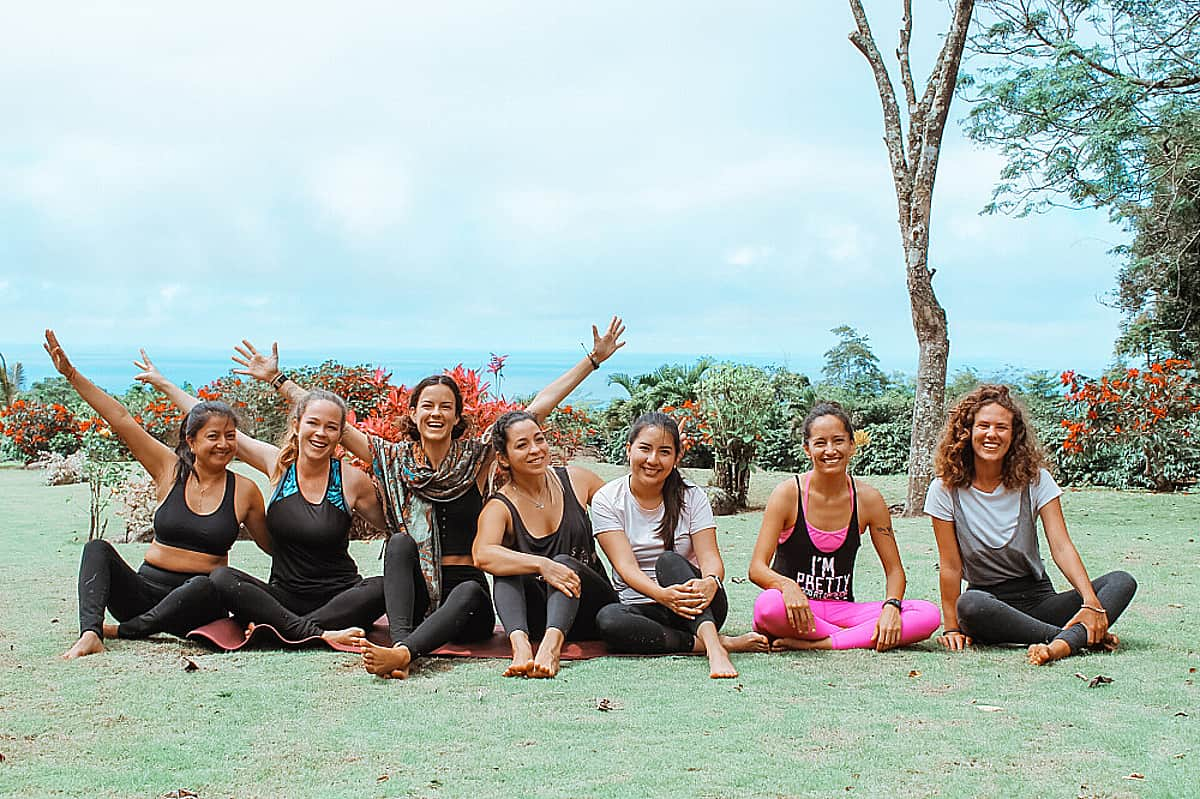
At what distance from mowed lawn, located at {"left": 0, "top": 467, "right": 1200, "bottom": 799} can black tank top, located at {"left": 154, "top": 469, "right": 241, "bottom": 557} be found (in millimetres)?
416

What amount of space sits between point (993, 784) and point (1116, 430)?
10.1 m

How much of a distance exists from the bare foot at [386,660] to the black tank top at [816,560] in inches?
63.0

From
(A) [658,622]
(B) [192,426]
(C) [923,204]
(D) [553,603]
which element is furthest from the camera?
(C) [923,204]

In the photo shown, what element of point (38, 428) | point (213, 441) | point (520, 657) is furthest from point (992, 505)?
point (38, 428)

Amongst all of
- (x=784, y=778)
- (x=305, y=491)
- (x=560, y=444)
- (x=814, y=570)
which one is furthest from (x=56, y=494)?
(x=784, y=778)

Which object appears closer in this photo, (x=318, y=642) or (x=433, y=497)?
(x=318, y=642)

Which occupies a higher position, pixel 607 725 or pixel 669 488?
pixel 669 488

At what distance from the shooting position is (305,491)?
4.78 m

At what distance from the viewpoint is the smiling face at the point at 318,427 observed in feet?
15.4

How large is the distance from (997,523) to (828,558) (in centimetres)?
69

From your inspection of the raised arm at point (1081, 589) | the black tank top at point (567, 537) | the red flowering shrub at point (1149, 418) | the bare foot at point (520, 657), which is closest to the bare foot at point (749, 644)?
the black tank top at point (567, 537)

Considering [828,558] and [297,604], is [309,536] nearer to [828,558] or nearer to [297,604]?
[297,604]

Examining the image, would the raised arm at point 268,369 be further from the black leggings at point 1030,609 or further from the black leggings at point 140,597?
the black leggings at point 1030,609

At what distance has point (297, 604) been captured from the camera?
4.78 meters
